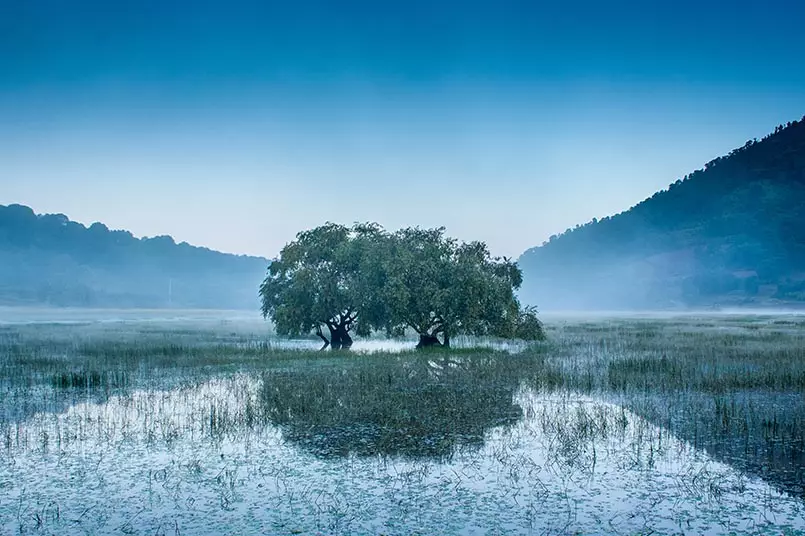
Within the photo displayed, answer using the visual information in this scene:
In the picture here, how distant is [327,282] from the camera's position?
44031 mm

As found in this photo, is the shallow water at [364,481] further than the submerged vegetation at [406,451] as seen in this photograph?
No

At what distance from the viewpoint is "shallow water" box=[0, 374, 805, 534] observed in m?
10.2

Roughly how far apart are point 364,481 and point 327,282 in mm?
32350

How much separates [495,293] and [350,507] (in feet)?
98.7

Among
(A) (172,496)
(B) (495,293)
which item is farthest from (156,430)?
(B) (495,293)

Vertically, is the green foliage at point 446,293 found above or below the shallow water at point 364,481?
above

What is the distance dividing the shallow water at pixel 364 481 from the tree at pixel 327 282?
2465 centimetres

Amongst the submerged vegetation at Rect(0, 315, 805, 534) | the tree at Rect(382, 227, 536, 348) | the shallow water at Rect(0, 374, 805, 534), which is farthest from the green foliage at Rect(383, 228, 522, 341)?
the shallow water at Rect(0, 374, 805, 534)

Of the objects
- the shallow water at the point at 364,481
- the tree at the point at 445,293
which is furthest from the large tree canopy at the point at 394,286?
the shallow water at the point at 364,481

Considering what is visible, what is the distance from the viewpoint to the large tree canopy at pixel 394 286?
128 feet

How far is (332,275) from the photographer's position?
148ft

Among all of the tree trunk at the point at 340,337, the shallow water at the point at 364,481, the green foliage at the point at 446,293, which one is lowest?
the shallow water at the point at 364,481

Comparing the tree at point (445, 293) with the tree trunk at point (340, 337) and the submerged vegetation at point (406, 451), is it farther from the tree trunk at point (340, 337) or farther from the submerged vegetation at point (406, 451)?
the submerged vegetation at point (406, 451)

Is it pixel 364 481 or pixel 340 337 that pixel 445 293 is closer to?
pixel 340 337
